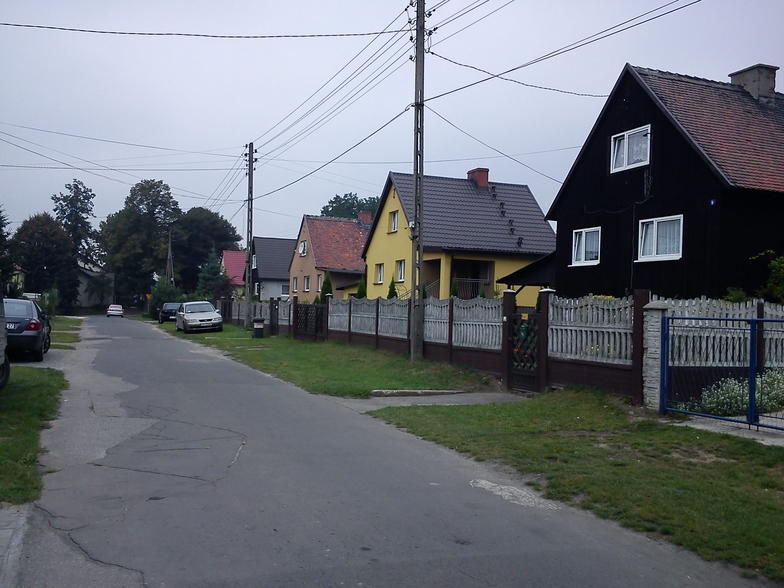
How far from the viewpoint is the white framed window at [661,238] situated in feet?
65.2

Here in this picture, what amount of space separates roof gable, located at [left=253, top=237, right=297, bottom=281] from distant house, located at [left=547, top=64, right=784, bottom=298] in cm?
4066

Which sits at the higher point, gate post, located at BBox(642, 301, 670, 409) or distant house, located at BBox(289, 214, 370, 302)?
distant house, located at BBox(289, 214, 370, 302)

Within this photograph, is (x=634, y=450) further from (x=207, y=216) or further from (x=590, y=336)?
(x=207, y=216)

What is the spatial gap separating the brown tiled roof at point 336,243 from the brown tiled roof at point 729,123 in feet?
90.6

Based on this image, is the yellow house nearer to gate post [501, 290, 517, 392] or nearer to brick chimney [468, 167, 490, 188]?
brick chimney [468, 167, 490, 188]

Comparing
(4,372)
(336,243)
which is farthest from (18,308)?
(336,243)

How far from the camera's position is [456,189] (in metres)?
35.6

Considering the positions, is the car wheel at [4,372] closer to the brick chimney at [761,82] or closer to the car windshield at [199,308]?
the brick chimney at [761,82]

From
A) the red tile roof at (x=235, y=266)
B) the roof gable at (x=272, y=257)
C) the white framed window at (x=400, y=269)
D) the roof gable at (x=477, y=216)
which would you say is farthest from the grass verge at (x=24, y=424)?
the red tile roof at (x=235, y=266)

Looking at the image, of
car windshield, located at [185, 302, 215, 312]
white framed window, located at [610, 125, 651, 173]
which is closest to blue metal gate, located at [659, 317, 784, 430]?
white framed window, located at [610, 125, 651, 173]

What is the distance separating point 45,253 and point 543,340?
259ft

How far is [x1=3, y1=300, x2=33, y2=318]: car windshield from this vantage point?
58.6 feet

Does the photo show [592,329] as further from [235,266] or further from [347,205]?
[347,205]

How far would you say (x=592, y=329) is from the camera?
13.0 meters
